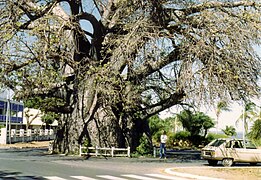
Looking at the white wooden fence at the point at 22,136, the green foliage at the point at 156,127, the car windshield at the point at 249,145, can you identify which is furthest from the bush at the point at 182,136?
the car windshield at the point at 249,145

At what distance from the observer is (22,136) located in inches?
1837

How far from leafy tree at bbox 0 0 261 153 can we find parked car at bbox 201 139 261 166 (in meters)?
2.67

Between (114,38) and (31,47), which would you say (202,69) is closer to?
(114,38)

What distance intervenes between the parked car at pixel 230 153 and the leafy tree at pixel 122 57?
8.76 ft

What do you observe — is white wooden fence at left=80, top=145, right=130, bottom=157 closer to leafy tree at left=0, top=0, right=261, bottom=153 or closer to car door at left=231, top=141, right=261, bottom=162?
leafy tree at left=0, top=0, right=261, bottom=153

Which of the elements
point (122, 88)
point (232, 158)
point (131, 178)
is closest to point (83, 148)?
point (122, 88)

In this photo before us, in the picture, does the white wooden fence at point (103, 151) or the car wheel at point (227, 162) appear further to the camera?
the white wooden fence at point (103, 151)

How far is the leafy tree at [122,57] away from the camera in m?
20.1

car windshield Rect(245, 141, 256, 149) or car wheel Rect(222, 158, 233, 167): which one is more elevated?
car windshield Rect(245, 141, 256, 149)

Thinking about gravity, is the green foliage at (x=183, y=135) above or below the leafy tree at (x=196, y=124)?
below

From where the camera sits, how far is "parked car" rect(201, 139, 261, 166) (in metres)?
21.1

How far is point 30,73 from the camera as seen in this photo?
24078 millimetres

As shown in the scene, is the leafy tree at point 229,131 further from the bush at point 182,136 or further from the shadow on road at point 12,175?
the shadow on road at point 12,175

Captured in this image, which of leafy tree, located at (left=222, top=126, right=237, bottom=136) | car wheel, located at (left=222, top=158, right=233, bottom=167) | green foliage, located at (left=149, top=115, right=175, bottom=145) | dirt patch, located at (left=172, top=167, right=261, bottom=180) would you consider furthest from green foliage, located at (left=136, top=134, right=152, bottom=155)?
leafy tree, located at (left=222, top=126, right=237, bottom=136)
